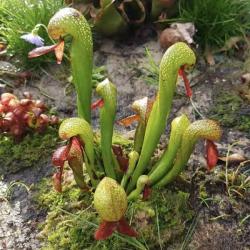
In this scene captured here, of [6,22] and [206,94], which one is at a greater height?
[6,22]

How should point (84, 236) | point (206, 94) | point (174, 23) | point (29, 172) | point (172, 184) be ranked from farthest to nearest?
1. point (174, 23)
2. point (206, 94)
3. point (29, 172)
4. point (172, 184)
5. point (84, 236)

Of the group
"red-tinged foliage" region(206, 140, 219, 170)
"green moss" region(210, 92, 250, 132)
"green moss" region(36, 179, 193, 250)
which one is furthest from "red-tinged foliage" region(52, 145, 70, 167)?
"green moss" region(210, 92, 250, 132)

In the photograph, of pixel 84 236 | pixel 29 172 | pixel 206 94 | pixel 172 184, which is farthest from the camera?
pixel 206 94

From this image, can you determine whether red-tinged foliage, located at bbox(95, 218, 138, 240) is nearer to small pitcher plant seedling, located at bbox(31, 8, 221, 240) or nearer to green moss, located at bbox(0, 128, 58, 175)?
small pitcher plant seedling, located at bbox(31, 8, 221, 240)

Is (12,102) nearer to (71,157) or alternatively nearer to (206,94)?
(71,157)

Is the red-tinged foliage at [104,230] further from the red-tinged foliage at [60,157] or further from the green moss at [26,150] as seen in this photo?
the green moss at [26,150]

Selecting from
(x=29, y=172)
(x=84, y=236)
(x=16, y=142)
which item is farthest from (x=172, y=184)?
(x=16, y=142)
